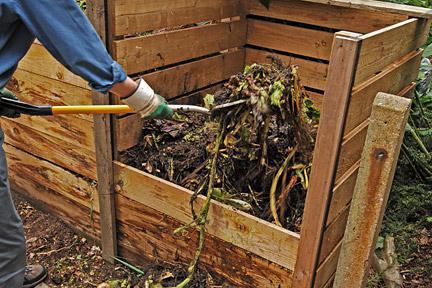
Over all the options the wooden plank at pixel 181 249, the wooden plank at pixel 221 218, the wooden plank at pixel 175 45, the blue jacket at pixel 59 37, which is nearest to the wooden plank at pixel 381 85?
the wooden plank at pixel 221 218

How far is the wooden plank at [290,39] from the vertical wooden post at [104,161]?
1392 millimetres

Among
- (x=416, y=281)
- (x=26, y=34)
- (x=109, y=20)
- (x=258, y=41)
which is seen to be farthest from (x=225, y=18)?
(x=416, y=281)

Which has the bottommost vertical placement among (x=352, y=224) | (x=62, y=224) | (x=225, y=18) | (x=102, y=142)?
(x=62, y=224)

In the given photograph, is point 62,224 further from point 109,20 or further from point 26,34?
point 26,34

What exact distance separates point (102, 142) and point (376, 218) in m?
1.69

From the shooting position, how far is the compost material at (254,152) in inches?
82.7

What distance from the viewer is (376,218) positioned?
1.42 meters

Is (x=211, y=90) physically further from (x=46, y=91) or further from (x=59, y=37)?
(x=59, y=37)

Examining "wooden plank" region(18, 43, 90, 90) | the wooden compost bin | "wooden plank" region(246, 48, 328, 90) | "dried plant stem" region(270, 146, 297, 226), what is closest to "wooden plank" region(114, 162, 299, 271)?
the wooden compost bin

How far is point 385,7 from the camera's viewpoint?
2.63m

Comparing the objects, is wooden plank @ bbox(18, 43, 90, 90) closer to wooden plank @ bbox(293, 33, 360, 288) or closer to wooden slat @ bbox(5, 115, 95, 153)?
wooden slat @ bbox(5, 115, 95, 153)

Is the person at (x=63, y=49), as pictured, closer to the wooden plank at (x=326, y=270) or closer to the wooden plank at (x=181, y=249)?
the wooden plank at (x=181, y=249)

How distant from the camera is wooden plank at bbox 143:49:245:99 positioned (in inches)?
113

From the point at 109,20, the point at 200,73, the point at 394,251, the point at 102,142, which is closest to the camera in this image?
the point at 109,20
